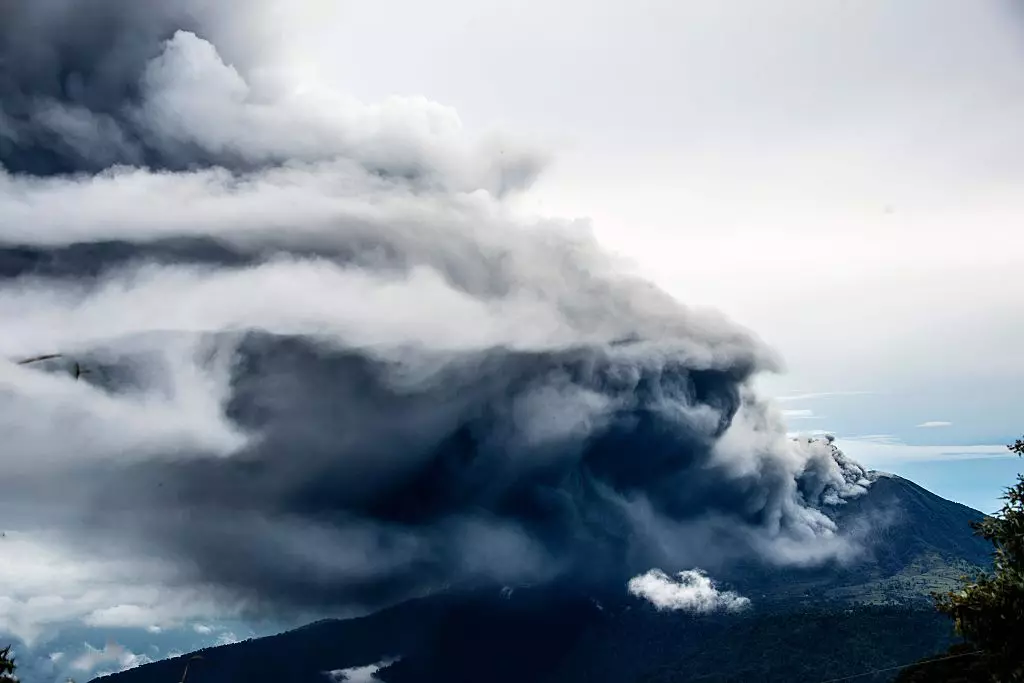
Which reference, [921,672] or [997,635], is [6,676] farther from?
[921,672]

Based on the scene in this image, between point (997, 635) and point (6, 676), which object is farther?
point (6, 676)

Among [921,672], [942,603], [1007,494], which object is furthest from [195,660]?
[921,672]

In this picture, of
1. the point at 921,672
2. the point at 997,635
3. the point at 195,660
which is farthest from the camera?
the point at 921,672

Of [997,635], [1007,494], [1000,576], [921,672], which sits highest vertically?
[1007,494]

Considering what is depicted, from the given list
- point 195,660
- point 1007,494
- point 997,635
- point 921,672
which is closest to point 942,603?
point 997,635

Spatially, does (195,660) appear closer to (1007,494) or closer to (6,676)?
(6,676)

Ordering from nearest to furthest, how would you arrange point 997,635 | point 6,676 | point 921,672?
1. point 997,635
2. point 6,676
3. point 921,672

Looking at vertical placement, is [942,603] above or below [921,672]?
above
